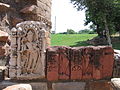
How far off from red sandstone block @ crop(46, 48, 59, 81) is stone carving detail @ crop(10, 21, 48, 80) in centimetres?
7

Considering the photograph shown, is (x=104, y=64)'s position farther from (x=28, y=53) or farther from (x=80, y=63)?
(x=28, y=53)

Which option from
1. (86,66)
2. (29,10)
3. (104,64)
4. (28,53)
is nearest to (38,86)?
(28,53)

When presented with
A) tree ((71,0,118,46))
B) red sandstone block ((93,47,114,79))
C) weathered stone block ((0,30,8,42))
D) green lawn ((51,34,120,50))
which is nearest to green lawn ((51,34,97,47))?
green lawn ((51,34,120,50))

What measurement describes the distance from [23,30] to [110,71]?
1.29 m

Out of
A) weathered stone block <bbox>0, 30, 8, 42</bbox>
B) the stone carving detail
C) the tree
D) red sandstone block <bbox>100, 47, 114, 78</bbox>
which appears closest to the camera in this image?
the stone carving detail

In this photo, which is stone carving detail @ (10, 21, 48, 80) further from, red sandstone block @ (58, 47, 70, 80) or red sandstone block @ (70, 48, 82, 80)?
red sandstone block @ (70, 48, 82, 80)

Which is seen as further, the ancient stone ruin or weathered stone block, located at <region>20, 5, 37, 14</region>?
weathered stone block, located at <region>20, 5, 37, 14</region>

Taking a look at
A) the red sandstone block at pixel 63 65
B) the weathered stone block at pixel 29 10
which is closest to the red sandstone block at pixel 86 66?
the red sandstone block at pixel 63 65

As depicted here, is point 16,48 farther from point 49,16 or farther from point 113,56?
point 49,16

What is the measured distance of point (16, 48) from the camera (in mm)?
3068

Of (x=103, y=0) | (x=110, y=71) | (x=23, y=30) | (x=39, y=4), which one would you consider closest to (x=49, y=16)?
(x=39, y=4)

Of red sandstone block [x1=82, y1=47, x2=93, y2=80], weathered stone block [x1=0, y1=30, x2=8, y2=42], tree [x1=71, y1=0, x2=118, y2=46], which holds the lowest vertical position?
red sandstone block [x1=82, y1=47, x2=93, y2=80]

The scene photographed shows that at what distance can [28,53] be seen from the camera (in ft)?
9.98

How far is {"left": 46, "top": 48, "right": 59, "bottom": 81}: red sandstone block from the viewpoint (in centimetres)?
305
